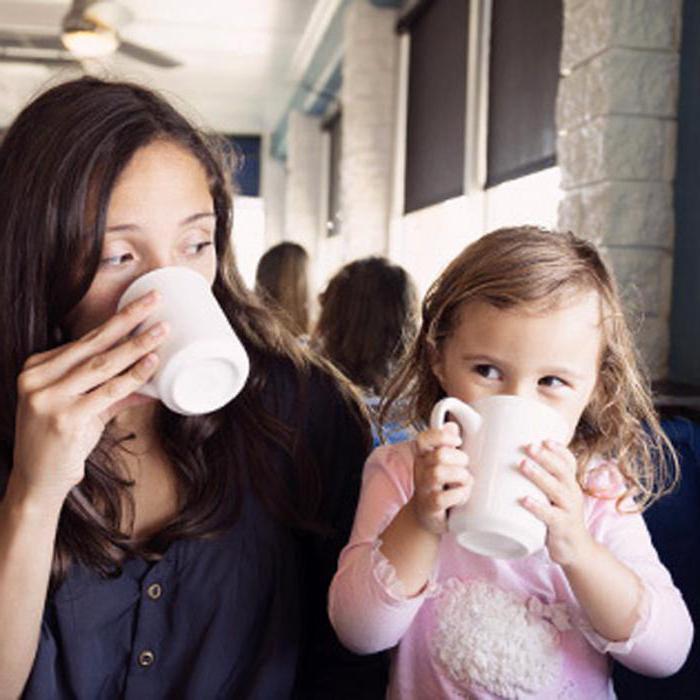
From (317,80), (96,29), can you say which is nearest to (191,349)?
(96,29)

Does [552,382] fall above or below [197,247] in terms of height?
below

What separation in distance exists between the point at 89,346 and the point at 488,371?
42cm

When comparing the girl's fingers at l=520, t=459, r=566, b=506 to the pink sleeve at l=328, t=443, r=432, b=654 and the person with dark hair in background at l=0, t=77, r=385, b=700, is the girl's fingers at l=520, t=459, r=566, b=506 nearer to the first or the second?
the pink sleeve at l=328, t=443, r=432, b=654

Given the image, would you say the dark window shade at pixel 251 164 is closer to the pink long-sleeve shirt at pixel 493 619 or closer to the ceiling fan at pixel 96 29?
the ceiling fan at pixel 96 29

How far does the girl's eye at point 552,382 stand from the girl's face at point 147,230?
15.8 inches

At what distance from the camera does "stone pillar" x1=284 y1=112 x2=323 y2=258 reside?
9383mm

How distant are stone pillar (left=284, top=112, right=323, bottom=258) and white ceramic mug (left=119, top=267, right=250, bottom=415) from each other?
8704 millimetres

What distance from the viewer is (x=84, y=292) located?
3.30 feet

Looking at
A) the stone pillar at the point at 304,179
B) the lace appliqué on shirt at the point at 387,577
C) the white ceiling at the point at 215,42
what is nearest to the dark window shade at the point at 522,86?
the white ceiling at the point at 215,42

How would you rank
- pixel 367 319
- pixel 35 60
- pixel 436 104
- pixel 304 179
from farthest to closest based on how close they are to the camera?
1. pixel 304 179
2. pixel 35 60
3. pixel 436 104
4. pixel 367 319

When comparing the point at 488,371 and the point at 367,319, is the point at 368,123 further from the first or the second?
the point at 488,371

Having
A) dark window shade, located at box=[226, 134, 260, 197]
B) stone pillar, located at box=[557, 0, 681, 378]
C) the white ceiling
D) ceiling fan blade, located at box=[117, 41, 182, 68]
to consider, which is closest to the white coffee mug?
stone pillar, located at box=[557, 0, 681, 378]

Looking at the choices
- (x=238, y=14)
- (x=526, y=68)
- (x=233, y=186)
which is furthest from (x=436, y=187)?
(x=233, y=186)

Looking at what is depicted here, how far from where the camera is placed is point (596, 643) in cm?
99
